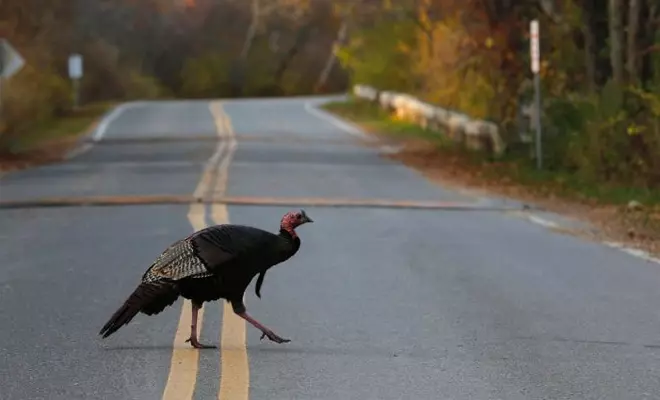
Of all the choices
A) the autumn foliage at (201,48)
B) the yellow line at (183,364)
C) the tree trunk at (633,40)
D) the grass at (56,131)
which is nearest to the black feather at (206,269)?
the yellow line at (183,364)

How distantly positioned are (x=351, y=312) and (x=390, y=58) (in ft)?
116

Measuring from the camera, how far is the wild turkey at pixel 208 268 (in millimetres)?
6797

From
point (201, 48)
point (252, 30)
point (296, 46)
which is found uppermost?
point (252, 30)

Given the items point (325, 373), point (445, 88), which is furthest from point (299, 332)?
point (445, 88)

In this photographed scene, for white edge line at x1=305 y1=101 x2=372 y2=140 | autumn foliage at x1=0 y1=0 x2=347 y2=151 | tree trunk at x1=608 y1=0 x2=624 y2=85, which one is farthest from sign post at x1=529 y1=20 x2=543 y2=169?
autumn foliage at x1=0 y1=0 x2=347 y2=151

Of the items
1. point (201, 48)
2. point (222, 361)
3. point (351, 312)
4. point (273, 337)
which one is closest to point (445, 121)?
point (351, 312)

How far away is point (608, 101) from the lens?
1927 cm

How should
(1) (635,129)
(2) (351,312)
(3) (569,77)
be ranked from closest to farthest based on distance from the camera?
(2) (351,312) → (1) (635,129) → (3) (569,77)

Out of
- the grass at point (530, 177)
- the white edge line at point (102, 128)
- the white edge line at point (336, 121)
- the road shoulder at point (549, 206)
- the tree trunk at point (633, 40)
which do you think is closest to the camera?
the road shoulder at point (549, 206)

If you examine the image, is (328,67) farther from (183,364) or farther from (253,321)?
(183,364)

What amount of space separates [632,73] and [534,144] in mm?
2990

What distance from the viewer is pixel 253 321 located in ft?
23.4

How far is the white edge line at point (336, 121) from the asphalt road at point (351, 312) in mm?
14251

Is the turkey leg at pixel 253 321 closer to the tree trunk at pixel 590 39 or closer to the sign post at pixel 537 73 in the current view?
the sign post at pixel 537 73
